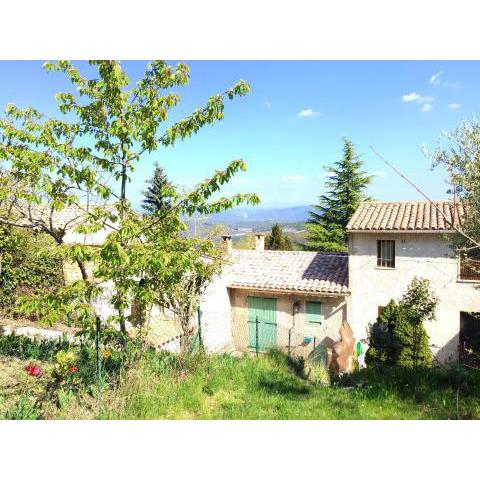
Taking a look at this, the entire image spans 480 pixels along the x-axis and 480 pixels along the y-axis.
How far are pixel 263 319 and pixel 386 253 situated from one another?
5292mm

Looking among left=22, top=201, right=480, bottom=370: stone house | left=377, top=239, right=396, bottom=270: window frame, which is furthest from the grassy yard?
left=377, top=239, right=396, bottom=270: window frame

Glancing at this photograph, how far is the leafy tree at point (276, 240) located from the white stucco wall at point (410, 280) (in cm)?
1251

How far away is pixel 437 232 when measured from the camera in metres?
12.6

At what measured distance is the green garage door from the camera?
49.7ft

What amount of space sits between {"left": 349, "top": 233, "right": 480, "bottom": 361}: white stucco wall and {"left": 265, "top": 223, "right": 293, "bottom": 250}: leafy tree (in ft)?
41.0

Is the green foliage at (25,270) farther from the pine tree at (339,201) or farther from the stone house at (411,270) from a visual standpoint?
the pine tree at (339,201)

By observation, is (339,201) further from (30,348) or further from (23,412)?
(23,412)

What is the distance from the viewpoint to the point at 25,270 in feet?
42.4

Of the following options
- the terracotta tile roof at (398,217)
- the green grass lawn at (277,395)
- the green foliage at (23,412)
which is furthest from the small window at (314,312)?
the green foliage at (23,412)

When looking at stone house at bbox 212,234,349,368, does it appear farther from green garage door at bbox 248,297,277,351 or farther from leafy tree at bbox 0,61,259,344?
leafy tree at bbox 0,61,259,344

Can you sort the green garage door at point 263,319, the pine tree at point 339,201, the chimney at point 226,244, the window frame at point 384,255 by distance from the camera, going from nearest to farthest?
1. the window frame at point 384,255
2. the green garage door at point 263,319
3. the chimney at point 226,244
4. the pine tree at point 339,201

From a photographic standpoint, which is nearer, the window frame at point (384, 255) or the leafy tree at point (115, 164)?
the leafy tree at point (115, 164)

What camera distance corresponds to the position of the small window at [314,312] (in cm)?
1459
